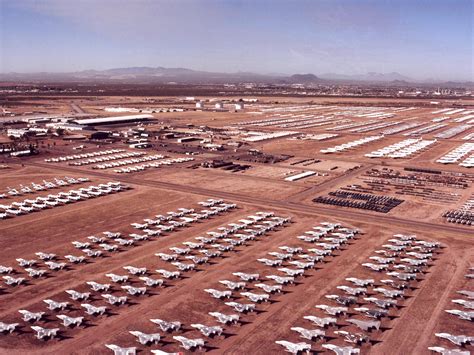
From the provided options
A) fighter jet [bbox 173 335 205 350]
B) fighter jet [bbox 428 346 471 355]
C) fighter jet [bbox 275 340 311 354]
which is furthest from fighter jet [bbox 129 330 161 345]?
fighter jet [bbox 428 346 471 355]

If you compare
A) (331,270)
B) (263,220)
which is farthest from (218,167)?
(331,270)

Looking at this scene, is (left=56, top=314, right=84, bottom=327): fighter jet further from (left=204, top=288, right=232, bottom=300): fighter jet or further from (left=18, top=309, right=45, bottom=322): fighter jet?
(left=204, top=288, right=232, bottom=300): fighter jet

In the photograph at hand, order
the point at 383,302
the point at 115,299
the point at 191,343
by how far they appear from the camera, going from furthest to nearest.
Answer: the point at 115,299 → the point at 383,302 → the point at 191,343

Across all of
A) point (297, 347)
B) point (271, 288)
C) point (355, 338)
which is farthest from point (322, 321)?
point (271, 288)

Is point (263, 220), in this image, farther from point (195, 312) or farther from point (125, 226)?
point (195, 312)

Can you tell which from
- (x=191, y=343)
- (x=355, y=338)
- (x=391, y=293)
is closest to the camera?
(x=191, y=343)

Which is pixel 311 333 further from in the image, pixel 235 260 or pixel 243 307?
pixel 235 260
